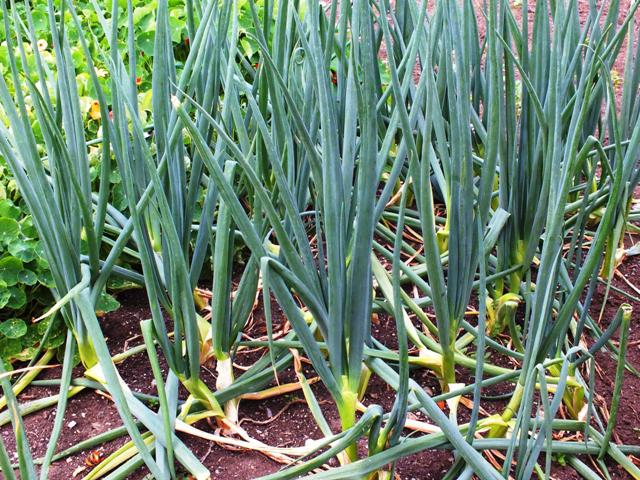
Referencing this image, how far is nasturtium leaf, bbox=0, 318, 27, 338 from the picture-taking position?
4.78 ft

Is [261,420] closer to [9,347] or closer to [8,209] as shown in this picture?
[9,347]

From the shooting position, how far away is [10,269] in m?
1.49

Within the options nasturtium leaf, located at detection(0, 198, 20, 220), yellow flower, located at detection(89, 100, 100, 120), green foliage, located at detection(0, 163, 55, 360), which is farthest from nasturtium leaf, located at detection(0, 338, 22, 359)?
yellow flower, located at detection(89, 100, 100, 120)

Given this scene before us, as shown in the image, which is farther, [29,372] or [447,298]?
[29,372]

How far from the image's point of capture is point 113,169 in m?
1.76

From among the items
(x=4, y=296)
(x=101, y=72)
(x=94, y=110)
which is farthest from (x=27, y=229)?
(x=101, y=72)

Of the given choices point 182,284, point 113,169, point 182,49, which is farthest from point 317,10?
point 182,49

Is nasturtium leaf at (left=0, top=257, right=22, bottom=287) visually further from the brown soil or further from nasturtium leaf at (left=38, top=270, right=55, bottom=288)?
the brown soil

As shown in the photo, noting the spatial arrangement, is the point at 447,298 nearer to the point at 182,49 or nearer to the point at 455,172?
the point at 455,172

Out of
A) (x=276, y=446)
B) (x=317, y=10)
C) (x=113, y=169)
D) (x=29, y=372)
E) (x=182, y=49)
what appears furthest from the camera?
(x=182, y=49)

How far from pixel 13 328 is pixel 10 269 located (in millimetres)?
111

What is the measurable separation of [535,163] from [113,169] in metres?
0.93

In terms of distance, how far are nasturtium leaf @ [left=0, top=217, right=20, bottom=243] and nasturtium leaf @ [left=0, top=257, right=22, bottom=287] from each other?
4 cm

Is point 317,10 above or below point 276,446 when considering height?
above
